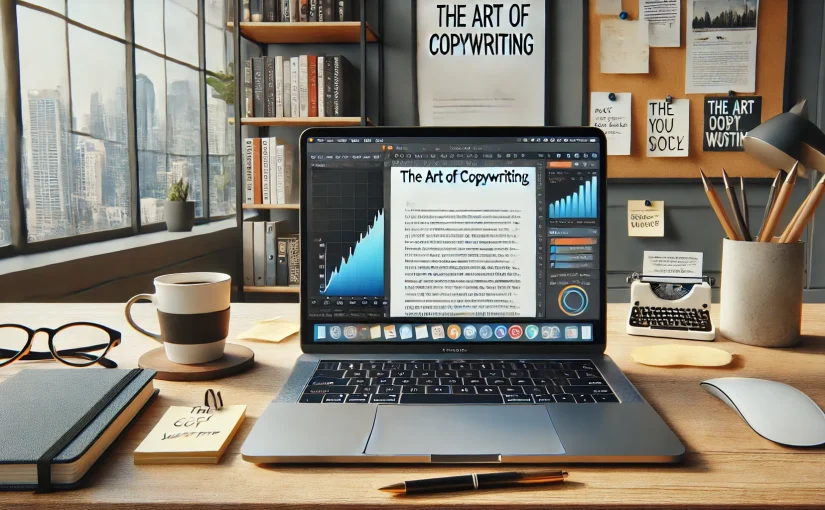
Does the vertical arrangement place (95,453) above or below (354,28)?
below

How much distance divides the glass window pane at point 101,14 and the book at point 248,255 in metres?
0.94

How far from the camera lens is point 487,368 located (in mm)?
768

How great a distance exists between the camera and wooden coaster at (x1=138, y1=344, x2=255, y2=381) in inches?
30.5

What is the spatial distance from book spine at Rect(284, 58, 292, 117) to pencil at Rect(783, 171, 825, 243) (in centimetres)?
201

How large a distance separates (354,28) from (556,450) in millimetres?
2230

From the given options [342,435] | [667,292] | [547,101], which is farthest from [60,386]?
[547,101]

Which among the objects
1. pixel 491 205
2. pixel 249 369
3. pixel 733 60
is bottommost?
pixel 249 369

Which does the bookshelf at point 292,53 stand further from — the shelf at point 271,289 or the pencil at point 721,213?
the pencil at point 721,213

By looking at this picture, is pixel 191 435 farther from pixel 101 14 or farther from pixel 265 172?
pixel 101 14

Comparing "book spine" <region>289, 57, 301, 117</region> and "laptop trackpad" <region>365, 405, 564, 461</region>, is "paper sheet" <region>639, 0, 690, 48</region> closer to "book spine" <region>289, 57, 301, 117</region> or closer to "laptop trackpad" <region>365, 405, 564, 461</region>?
"book spine" <region>289, 57, 301, 117</region>

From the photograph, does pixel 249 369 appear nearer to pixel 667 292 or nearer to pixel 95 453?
pixel 95 453

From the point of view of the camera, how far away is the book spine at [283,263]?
262 cm

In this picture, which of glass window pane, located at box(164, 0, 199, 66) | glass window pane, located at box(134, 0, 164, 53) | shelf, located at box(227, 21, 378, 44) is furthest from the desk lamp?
glass window pane, located at box(164, 0, 199, 66)

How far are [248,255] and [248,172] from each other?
35 cm
